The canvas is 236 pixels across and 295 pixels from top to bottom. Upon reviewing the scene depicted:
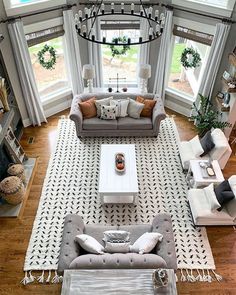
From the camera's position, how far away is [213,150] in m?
5.47

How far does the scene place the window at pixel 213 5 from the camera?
5.56 m

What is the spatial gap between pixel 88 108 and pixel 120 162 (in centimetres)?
183

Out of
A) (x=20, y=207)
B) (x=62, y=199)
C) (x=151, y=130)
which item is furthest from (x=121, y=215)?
(x=151, y=130)

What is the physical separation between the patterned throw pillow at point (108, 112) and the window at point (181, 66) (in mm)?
2235

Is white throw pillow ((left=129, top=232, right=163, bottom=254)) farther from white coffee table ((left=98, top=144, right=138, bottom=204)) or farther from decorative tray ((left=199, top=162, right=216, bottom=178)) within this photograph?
decorative tray ((left=199, top=162, right=216, bottom=178))

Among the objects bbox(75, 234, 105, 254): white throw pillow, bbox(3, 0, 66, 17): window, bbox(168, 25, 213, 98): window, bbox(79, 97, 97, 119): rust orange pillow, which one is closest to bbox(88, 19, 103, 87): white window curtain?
bbox(3, 0, 66, 17): window

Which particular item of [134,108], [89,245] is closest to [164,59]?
[134,108]

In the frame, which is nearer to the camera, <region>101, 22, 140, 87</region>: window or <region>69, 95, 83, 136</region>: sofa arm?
<region>69, 95, 83, 136</region>: sofa arm

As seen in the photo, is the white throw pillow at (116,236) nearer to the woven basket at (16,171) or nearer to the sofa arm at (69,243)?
the sofa arm at (69,243)

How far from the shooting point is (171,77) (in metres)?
7.55

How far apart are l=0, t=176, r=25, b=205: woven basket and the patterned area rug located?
444 millimetres

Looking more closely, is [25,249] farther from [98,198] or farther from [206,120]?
[206,120]

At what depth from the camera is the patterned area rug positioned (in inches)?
175

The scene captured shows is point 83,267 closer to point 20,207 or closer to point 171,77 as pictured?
point 20,207
